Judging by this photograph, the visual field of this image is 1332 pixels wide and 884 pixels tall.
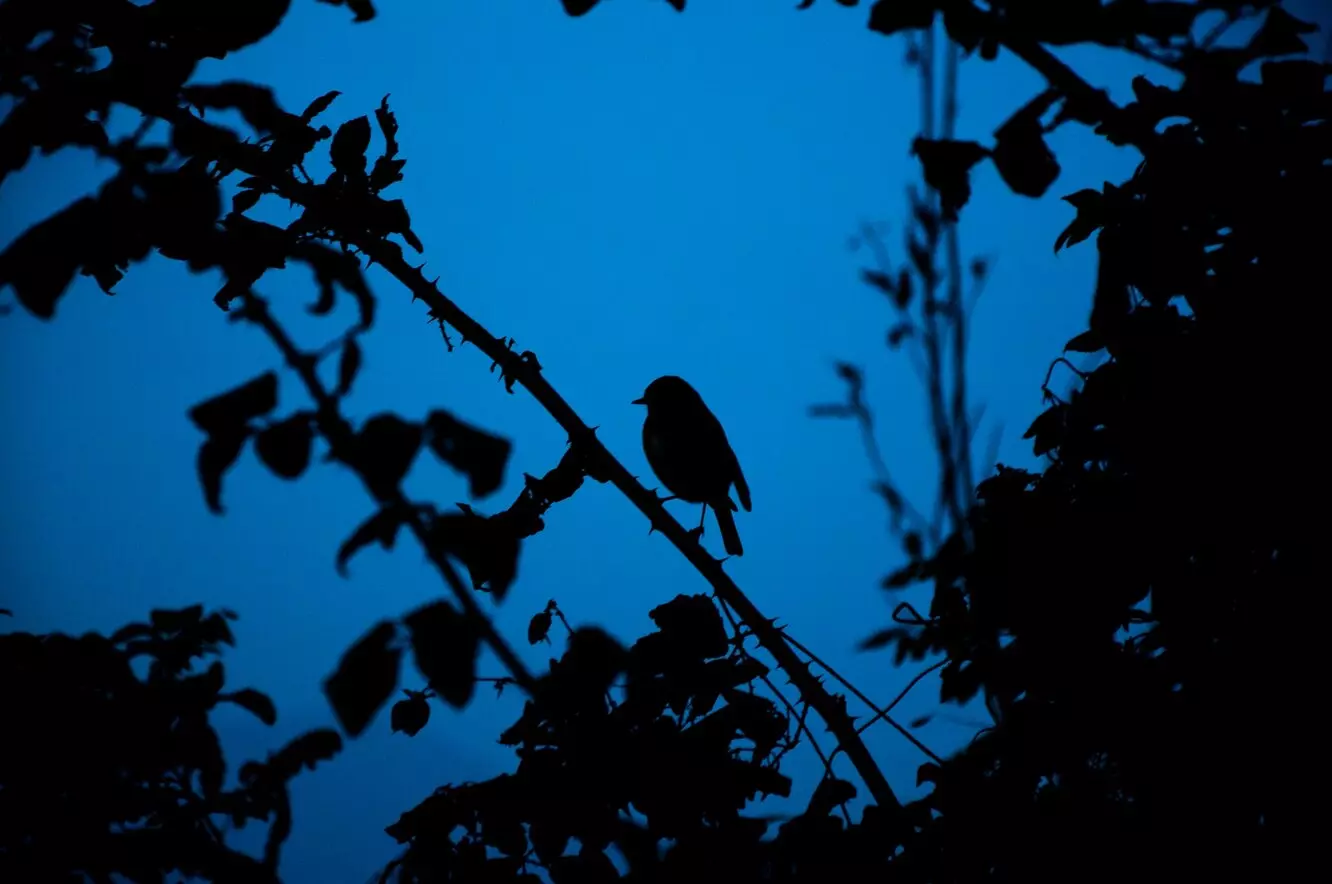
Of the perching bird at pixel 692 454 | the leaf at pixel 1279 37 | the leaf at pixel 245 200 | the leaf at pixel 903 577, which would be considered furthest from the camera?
the perching bird at pixel 692 454

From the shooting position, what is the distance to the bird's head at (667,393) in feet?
12.1

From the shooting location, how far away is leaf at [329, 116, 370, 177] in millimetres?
1373

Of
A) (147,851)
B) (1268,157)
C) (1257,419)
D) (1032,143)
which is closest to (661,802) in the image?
(147,851)

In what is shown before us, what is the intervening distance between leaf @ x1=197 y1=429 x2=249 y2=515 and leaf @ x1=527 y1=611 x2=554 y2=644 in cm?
110

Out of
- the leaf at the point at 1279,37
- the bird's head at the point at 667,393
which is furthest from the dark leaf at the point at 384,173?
the bird's head at the point at 667,393

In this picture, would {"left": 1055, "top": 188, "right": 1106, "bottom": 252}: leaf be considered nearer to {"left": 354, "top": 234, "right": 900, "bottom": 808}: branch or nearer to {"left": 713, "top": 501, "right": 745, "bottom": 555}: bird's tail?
{"left": 354, "top": 234, "right": 900, "bottom": 808}: branch

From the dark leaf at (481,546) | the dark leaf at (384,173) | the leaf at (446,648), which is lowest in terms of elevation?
the leaf at (446,648)

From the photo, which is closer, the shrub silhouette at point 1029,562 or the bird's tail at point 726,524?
the shrub silhouette at point 1029,562

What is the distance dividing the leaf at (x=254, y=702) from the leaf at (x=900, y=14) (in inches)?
85.8

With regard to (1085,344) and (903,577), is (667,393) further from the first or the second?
(1085,344)

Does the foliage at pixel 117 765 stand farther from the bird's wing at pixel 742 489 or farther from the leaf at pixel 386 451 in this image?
the bird's wing at pixel 742 489

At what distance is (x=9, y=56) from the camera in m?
0.91

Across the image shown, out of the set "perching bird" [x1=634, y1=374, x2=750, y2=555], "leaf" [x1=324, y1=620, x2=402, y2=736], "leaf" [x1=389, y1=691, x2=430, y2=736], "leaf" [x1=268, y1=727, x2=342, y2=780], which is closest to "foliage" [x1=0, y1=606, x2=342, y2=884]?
"leaf" [x1=268, y1=727, x2=342, y2=780]

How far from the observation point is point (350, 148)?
1377 mm
